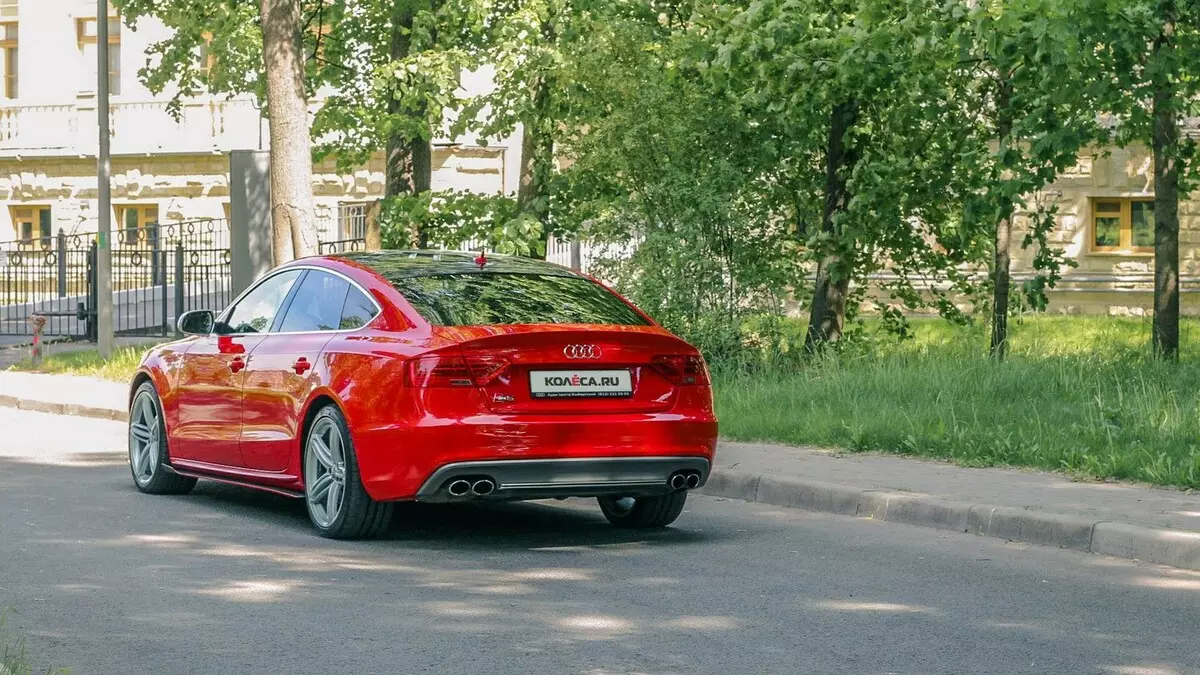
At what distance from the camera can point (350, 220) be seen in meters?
37.2

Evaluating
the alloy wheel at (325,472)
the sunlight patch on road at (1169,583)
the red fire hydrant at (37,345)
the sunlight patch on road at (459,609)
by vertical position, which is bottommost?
the red fire hydrant at (37,345)

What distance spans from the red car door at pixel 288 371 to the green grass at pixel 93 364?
40.3 ft

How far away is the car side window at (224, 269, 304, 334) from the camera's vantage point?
10.7 m

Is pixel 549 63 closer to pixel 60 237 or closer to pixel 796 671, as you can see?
pixel 60 237

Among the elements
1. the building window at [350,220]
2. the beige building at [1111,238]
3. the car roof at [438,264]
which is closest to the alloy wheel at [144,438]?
the car roof at [438,264]

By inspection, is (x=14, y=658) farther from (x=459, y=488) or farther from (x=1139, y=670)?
(x=1139, y=670)

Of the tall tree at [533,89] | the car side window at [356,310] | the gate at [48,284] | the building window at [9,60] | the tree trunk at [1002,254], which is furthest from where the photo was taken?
the building window at [9,60]

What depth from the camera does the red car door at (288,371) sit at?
9.86 meters

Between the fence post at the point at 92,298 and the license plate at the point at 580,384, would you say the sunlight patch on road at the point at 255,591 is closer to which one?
the license plate at the point at 580,384

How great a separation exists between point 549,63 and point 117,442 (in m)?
8.08

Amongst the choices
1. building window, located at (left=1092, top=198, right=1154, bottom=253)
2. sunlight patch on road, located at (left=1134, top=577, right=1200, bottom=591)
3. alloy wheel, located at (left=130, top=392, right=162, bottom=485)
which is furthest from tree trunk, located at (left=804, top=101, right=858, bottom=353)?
building window, located at (left=1092, top=198, right=1154, bottom=253)

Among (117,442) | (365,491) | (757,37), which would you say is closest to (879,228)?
(757,37)

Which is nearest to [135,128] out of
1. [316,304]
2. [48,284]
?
[48,284]

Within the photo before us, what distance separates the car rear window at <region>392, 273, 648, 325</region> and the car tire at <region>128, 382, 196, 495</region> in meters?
2.70
